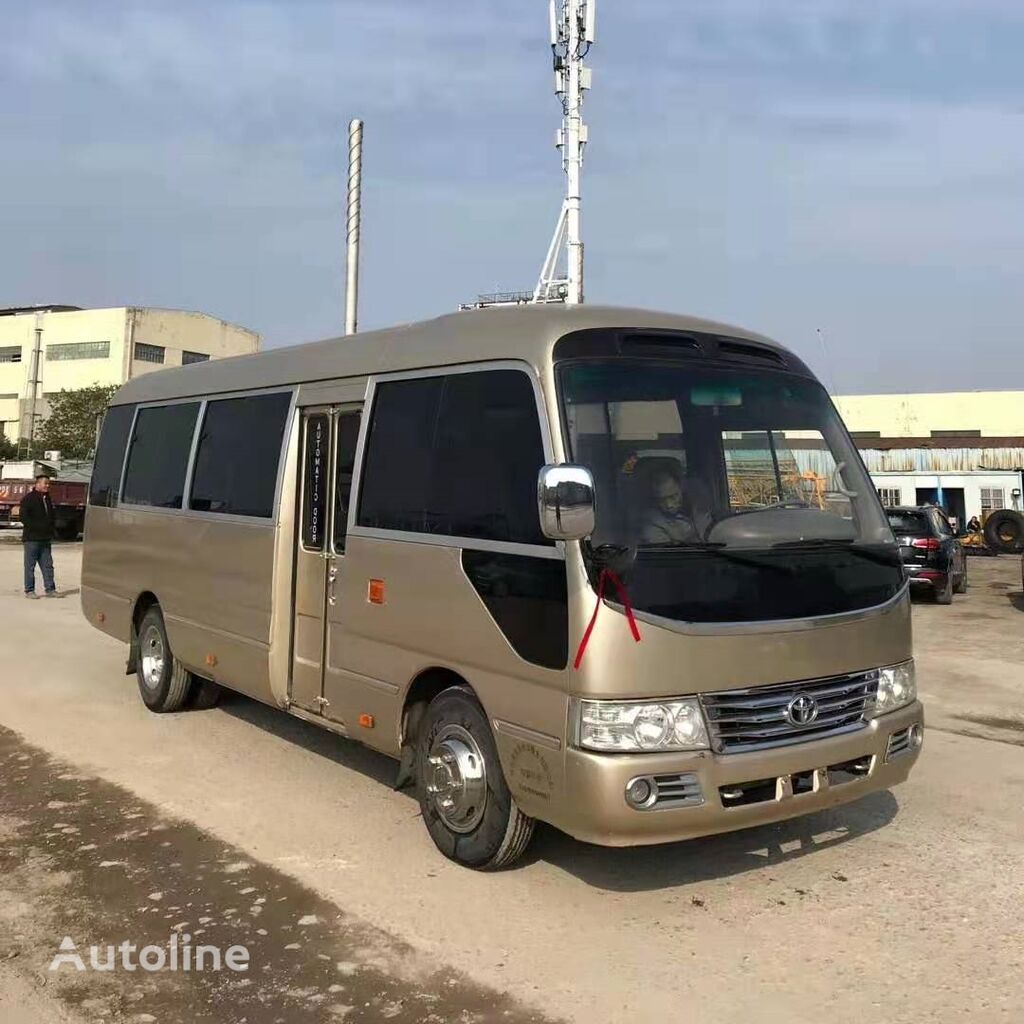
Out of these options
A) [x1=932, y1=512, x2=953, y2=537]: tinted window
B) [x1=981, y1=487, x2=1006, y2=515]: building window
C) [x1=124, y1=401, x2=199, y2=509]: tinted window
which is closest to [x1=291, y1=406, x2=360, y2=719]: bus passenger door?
[x1=124, y1=401, x2=199, y2=509]: tinted window

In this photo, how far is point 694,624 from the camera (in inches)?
150

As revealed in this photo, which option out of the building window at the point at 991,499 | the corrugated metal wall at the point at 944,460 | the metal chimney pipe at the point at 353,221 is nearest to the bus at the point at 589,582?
the metal chimney pipe at the point at 353,221

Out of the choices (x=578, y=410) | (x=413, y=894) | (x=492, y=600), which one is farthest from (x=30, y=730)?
(x=578, y=410)

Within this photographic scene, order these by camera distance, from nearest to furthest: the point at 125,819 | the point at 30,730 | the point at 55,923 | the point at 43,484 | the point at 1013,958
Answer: the point at 1013,958 < the point at 55,923 < the point at 125,819 < the point at 30,730 < the point at 43,484

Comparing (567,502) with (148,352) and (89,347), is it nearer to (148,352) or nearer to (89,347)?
(148,352)

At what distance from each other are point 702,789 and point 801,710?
63 centimetres

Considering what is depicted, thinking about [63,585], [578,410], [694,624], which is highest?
[578,410]

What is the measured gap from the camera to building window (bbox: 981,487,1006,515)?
34156mm

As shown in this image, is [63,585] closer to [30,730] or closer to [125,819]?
[30,730]

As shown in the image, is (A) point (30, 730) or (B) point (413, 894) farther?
(A) point (30, 730)

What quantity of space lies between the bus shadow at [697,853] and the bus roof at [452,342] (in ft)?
7.84

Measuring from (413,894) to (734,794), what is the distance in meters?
1.50

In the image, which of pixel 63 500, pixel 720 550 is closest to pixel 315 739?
pixel 720 550

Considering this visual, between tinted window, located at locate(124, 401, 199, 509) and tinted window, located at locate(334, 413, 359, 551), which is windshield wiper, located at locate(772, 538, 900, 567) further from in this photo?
tinted window, located at locate(124, 401, 199, 509)
